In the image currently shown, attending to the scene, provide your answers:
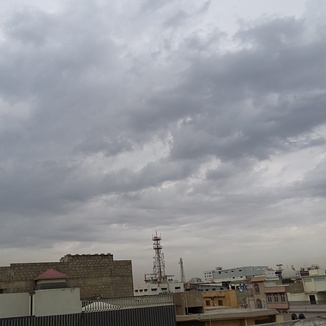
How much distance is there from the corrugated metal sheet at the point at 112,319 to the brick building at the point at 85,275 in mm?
25257

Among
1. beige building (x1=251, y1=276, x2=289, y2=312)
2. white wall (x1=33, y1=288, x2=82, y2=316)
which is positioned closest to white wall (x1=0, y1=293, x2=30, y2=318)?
white wall (x1=33, y1=288, x2=82, y2=316)

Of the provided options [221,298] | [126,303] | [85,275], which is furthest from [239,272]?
[126,303]

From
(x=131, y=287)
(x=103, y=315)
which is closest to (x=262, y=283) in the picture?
(x=131, y=287)

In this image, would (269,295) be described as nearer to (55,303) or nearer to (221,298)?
(221,298)

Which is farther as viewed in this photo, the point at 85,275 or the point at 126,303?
the point at 85,275

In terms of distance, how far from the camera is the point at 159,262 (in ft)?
386

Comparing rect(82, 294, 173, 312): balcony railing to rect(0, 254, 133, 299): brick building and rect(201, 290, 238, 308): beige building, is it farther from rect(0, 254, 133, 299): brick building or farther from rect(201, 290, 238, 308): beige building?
rect(201, 290, 238, 308): beige building

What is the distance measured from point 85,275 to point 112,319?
27.9 meters

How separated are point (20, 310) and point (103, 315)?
5.22 metres

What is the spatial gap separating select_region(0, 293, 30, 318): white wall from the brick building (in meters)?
23.0

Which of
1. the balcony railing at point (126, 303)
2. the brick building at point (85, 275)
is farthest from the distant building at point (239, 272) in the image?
the balcony railing at point (126, 303)

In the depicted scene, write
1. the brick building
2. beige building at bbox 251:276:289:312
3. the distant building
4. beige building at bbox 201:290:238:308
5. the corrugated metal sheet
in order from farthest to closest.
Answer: the distant building
beige building at bbox 201:290:238:308
beige building at bbox 251:276:289:312
the brick building
the corrugated metal sheet

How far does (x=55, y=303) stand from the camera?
2158 centimetres

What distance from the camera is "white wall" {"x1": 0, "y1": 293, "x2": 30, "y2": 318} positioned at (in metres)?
22.6
